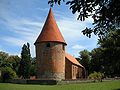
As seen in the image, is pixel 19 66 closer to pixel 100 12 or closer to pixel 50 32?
pixel 50 32

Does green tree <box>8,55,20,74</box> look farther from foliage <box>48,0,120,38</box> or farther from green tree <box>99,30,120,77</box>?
foliage <box>48,0,120,38</box>

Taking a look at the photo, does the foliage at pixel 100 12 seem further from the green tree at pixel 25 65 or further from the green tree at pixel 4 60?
the green tree at pixel 4 60

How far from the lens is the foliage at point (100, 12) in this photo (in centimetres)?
731

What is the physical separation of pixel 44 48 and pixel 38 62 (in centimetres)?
299

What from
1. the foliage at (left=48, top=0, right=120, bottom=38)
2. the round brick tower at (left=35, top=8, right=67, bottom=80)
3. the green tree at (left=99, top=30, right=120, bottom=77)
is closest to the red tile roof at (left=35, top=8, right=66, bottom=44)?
the round brick tower at (left=35, top=8, right=67, bottom=80)

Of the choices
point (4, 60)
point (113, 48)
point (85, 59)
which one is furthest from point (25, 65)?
point (113, 48)

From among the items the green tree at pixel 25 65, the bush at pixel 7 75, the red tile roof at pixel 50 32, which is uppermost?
the red tile roof at pixel 50 32

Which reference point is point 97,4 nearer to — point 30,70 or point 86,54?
point 30,70

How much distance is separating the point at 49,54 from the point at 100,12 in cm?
4271

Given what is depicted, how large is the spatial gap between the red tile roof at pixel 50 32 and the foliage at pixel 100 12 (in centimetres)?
4265

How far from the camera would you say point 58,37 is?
51781 mm

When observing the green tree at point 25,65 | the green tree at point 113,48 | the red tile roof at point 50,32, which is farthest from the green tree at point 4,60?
the green tree at point 113,48

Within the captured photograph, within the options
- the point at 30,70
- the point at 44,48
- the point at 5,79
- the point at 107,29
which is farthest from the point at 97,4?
the point at 30,70

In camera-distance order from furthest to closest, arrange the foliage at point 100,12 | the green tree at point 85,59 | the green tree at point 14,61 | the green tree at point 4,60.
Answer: the green tree at point 4,60
the green tree at point 14,61
the green tree at point 85,59
the foliage at point 100,12
